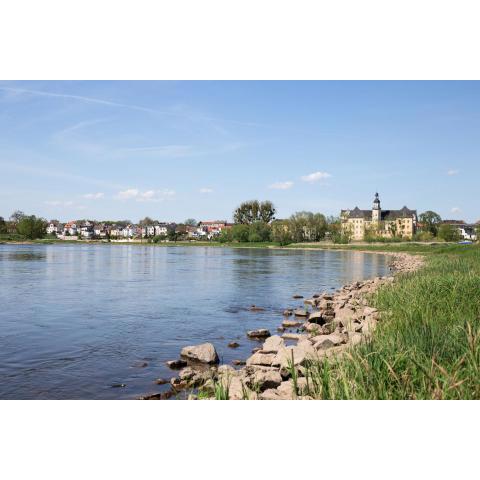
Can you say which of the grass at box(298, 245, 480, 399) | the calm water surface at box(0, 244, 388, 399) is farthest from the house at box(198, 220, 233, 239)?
the grass at box(298, 245, 480, 399)

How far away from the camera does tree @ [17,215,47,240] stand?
168 ft

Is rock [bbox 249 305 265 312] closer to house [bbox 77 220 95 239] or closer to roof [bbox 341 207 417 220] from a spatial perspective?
house [bbox 77 220 95 239]

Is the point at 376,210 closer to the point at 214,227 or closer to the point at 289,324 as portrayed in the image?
the point at 214,227

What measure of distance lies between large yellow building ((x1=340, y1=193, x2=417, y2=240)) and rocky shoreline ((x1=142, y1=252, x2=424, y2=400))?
49467mm

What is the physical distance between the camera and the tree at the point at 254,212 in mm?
50406

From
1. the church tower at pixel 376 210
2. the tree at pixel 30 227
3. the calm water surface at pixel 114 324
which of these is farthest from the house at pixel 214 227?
the calm water surface at pixel 114 324

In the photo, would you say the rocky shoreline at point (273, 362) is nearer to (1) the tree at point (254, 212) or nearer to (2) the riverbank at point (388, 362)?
(2) the riverbank at point (388, 362)

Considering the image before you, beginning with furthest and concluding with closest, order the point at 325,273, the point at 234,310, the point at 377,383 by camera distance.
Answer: the point at 325,273 < the point at 234,310 < the point at 377,383

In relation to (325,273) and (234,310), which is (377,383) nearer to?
(234,310)
